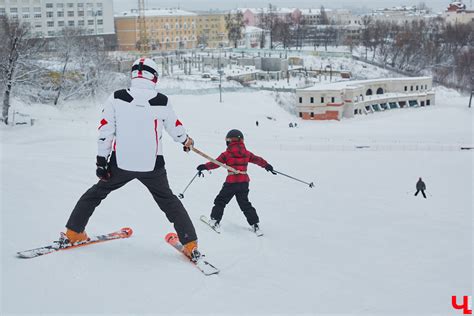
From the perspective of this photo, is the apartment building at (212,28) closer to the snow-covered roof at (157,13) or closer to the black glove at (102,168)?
the snow-covered roof at (157,13)

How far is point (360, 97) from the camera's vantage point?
41.2 meters

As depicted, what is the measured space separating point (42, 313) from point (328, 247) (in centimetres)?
284

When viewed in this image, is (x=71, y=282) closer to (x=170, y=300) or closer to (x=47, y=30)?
(x=170, y=300)

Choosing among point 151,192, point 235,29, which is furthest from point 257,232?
point 235,29

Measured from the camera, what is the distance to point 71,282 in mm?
3777

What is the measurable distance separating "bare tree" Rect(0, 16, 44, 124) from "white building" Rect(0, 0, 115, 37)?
34581 mm

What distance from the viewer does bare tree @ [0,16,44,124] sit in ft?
73.4

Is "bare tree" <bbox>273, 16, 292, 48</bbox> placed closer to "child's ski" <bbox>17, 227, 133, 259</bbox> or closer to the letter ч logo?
"child's ski" <bbox>17, 227, 133, 259</bbox>

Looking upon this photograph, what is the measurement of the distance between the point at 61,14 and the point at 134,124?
66015mm

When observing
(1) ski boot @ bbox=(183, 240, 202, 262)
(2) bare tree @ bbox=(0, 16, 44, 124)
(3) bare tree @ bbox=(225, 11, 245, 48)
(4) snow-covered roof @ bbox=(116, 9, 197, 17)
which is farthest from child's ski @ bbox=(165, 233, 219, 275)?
(3) bare tree @ bbox=(225, 11, 245, 48)

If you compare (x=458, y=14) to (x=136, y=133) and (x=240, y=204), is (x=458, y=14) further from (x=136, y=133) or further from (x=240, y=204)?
(x=136, y=133)

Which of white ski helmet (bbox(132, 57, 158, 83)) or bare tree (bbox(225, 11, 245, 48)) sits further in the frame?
bare tree (bbox(225, 11, 245, 48))

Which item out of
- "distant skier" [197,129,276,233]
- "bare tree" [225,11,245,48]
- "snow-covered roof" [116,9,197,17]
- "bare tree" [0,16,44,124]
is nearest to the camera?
"distant skier" [197,129,276,233]

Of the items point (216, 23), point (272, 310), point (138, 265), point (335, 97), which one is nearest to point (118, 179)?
point (138, 265)
